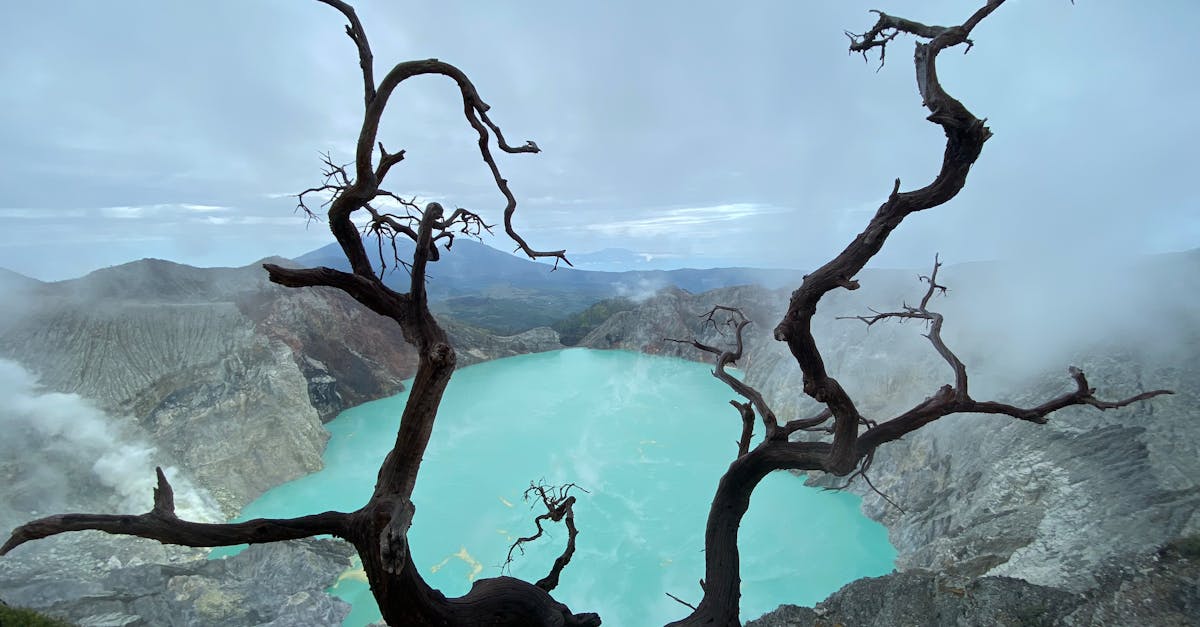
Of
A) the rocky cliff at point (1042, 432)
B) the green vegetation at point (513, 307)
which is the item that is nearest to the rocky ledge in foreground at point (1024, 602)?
the rocky cliff at point (1042, 432)

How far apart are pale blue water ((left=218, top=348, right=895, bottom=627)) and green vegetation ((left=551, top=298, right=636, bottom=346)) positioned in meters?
20.2

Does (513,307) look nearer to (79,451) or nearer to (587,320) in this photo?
(587,320)

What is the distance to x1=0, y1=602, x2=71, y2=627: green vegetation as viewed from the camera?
3955 mm

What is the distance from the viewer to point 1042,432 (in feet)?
43.3

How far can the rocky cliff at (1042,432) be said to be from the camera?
9.98 meters

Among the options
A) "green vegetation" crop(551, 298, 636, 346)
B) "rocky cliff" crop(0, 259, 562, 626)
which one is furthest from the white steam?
"green vegetation" crop(551, 298, 636, 346)

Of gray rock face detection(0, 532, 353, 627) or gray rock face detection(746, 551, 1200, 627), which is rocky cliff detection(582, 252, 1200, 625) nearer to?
gray rock face detection(746, 551, 1200, 627)

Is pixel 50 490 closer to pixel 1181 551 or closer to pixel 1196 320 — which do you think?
pixel 1181 551

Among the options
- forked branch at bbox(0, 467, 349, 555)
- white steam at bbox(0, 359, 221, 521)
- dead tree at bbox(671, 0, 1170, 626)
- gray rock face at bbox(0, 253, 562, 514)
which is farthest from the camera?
gray rock face at bbox(0, 253, 562, 514)

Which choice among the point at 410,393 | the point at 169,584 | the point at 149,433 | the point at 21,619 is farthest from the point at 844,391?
the point at 149,433

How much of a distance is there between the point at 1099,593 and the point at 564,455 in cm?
1962

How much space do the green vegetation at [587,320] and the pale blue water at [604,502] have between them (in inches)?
797

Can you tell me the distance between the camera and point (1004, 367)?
54.0 feet

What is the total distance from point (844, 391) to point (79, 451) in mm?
22336
